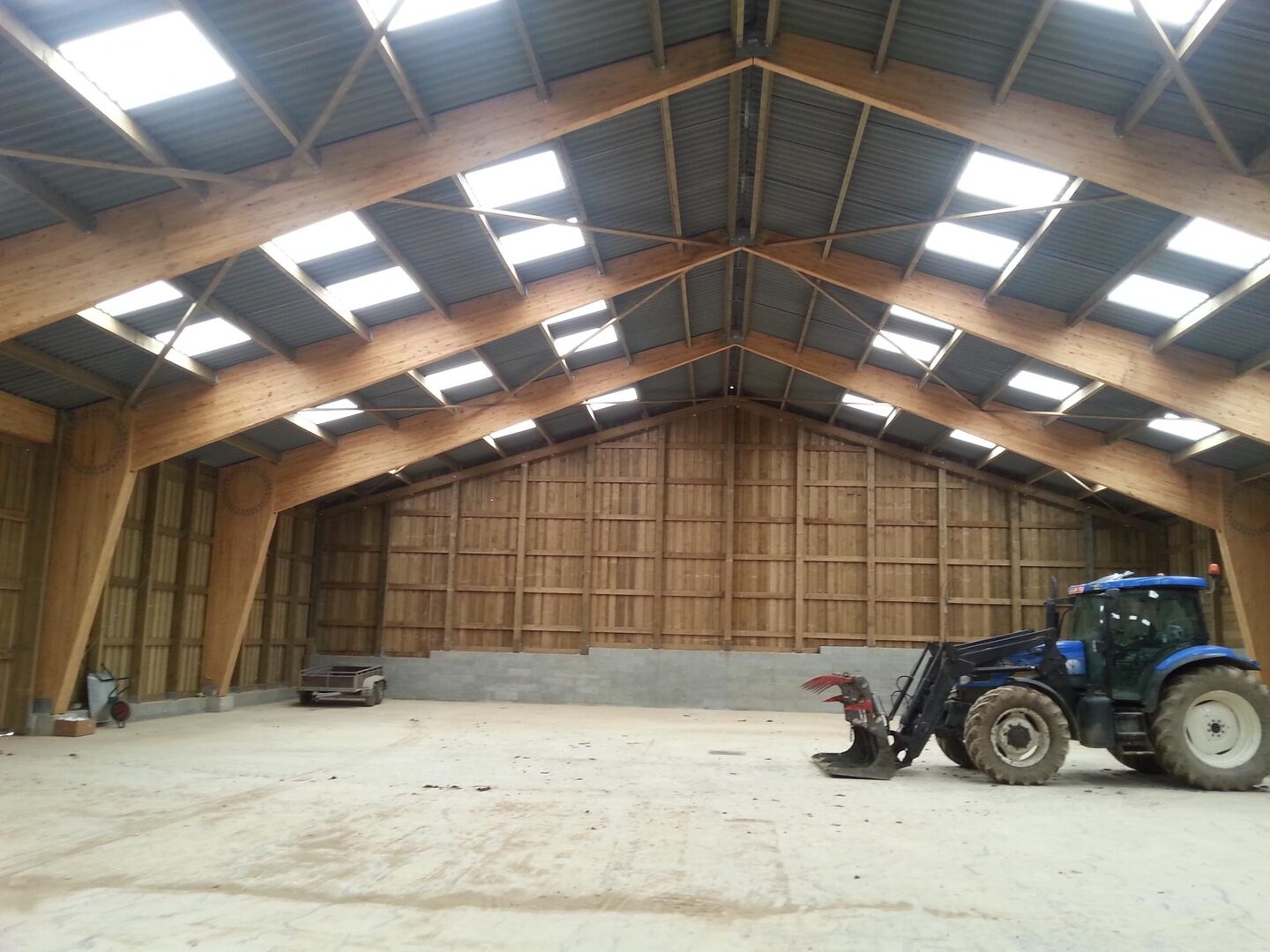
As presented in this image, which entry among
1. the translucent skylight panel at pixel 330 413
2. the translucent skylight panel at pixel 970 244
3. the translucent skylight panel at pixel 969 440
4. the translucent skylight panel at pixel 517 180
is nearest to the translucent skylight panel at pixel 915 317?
the translucent skylight panel at pixel 970 244

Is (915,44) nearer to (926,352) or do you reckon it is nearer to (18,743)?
(926,352)

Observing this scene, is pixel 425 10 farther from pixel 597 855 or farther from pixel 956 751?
pixel 956 751

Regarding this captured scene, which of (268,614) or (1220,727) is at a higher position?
(268,614)

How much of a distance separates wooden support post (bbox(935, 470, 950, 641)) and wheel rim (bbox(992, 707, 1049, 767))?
12732 millimetres

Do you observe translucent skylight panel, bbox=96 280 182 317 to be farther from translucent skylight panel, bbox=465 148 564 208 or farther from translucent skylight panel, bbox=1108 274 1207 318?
translucent skylight panel, bbox=1108 274 1207 318

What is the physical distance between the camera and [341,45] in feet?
31.3

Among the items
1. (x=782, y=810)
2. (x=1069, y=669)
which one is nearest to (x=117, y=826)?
(x=782, y=810)

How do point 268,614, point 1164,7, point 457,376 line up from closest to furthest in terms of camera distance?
point 1164,7, point 457,376, point 268,614

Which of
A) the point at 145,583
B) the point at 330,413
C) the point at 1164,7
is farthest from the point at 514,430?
the point at 1164,7

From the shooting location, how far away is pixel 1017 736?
1204 cm

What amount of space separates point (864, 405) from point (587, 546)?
8092 mm

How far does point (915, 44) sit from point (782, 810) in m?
8.52

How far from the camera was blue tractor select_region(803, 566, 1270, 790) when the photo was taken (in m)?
11.8

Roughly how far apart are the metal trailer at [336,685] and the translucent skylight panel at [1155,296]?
59.1 ft
